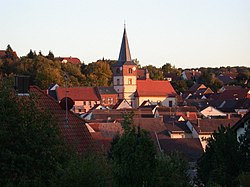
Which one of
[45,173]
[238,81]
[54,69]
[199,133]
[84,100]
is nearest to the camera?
[45,173]

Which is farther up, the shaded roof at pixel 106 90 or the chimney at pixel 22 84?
the chimney at pixel 22 84

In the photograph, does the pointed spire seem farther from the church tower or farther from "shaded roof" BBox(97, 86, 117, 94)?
"shaded roof" BBox(97, 86, 117, 94)

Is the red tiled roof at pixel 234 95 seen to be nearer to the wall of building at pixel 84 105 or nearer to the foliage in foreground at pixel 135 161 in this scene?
the wall of building at pixel 84 105

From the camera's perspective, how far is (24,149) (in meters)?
13.0

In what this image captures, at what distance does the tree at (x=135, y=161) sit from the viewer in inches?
468

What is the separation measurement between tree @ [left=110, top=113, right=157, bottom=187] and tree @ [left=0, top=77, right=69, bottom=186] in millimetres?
1352

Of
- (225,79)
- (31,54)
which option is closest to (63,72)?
(31,54)

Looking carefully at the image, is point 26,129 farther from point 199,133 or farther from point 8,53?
point 8,53

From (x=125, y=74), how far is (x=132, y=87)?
3.41 m

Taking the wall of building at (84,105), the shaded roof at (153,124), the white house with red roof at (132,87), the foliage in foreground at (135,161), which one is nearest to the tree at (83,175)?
the foliage in foreground at (135,161)

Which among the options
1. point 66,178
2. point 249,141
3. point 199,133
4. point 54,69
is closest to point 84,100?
point 54,69

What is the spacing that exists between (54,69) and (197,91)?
34.5 meters

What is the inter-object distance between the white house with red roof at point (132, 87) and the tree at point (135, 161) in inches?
4341

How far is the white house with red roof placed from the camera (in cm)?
12350
